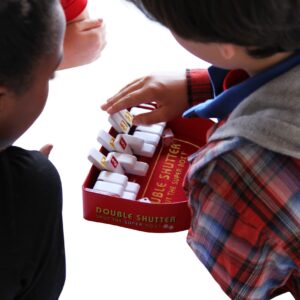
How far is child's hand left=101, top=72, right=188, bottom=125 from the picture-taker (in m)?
0.82

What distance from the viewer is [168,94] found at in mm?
821

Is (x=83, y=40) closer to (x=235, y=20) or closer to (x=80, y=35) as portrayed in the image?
(x=80, y=35)

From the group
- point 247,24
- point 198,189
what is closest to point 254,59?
point 247,24

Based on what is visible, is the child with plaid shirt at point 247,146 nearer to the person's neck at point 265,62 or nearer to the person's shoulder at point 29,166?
the person's neck at point 265,62

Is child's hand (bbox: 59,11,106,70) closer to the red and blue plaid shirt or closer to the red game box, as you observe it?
the red game box

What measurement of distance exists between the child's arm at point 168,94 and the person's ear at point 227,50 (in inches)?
10.5

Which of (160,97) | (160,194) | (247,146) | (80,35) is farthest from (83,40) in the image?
(247,146)

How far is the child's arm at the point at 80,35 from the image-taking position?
0.81 meters

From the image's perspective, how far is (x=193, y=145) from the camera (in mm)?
938

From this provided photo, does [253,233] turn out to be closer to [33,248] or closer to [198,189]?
[198,189]

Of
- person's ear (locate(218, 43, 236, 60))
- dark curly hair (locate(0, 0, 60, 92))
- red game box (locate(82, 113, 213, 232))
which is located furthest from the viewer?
red game box (locate(82, 113, 213, 232))

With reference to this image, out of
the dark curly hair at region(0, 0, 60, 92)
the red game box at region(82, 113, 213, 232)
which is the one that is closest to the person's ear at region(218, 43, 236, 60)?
the dark curly hair at region(0, 0, 60, 92)

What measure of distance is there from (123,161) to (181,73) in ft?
0.59

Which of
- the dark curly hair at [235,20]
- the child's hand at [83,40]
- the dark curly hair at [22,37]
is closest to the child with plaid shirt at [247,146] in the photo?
the dark curly hair at [235,20]
